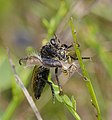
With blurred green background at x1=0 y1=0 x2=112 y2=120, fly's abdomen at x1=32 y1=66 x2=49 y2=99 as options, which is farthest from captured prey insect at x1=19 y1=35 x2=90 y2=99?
blurred green background at x1=0 y1=0 x2=112 y2=120

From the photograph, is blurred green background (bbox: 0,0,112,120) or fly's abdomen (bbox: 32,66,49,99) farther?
blurred green background (bbox: 0,0,112,120)

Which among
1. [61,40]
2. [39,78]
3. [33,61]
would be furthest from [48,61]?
[61,40]

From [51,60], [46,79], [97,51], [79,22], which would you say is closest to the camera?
[51,60]

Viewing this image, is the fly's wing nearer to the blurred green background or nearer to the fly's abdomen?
the fly's abdomen

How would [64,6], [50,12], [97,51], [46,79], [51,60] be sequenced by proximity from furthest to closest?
[50,12]
[97,51]
[64,6]
[46,79]
[51,60]

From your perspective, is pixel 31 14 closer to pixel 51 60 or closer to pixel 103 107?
pixel 103 107

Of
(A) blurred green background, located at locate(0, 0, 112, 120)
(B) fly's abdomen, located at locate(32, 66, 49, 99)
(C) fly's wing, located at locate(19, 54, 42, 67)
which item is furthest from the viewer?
(A) blurred green background, located at locate(0, 0, 112, 120)

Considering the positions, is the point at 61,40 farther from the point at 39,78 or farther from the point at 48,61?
the point at 48,61

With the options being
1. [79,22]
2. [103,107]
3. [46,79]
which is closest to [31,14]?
[79,22]
